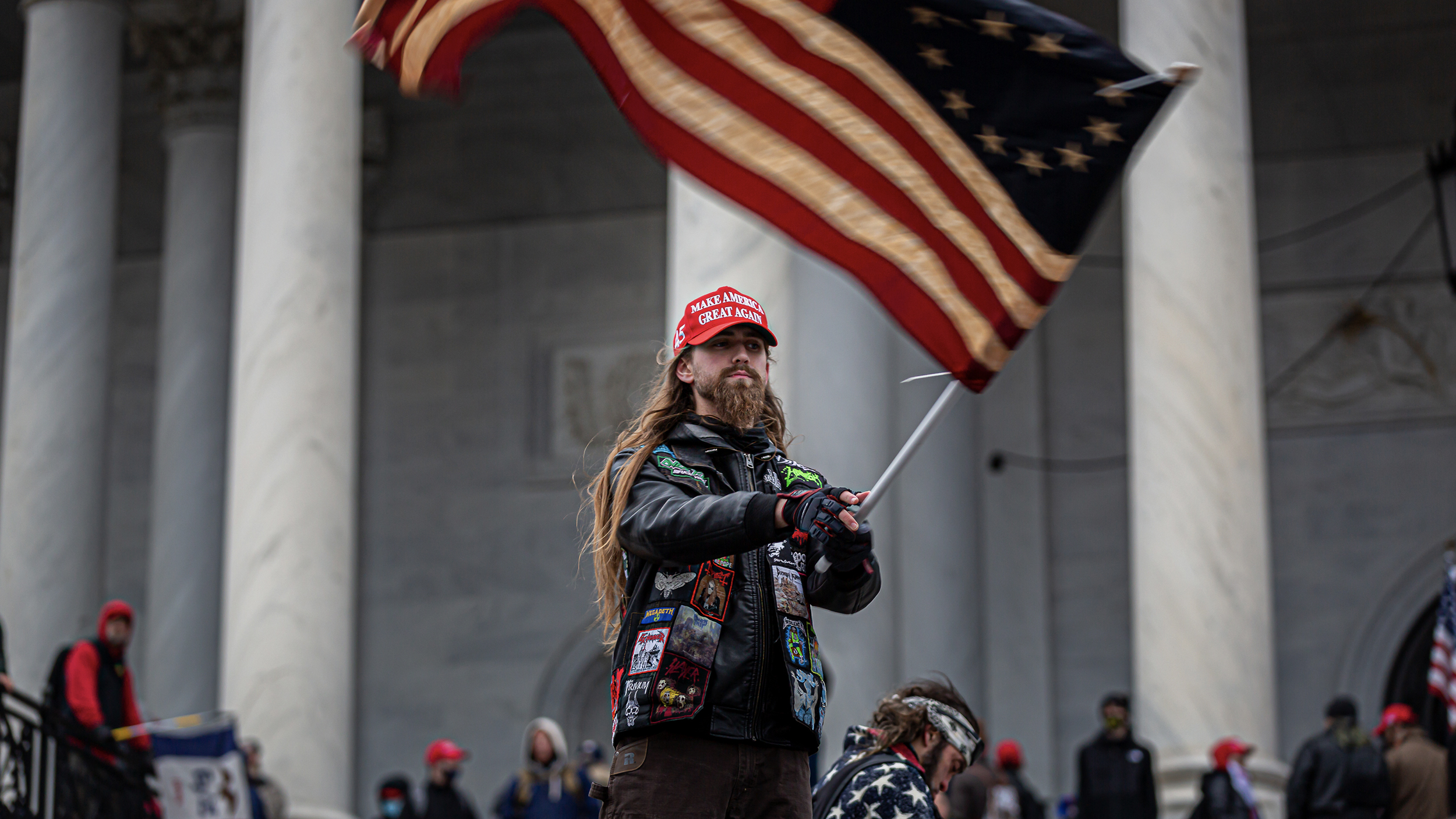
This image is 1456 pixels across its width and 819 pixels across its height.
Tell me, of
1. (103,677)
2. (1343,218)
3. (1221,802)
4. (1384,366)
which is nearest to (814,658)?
(1221,802)

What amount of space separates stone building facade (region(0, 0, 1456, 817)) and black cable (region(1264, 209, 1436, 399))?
2.0 inches

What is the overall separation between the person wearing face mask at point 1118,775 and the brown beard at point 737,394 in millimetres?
10572

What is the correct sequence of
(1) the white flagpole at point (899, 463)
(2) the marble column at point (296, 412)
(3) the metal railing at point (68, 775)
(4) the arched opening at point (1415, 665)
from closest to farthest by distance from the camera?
(1) the white flagpole at point (899, 463)
(3) the metal railing at point (68, 775)
(2) the marble column at point (296, 412)
(4) the arched opening at point (1415, 665)

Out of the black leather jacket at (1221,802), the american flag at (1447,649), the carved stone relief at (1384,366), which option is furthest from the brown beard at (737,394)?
the carved stone relief at (1384,366)

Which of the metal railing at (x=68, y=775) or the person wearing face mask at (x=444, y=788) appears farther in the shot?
the person wearing face mask at (x=444, y=788)

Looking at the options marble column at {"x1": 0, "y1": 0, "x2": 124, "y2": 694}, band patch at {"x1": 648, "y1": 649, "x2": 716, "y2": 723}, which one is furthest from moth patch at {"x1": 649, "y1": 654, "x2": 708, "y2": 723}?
marble column at {"x1": 0, "y1": 0, "x2": 124, "y2": 694}

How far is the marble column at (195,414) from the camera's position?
20.9 metres

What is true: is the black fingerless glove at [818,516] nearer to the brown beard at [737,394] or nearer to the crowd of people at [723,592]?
the crowd of people at [723,592]

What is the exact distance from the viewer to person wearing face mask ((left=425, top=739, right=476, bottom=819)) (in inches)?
605

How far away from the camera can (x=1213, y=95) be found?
1444cm

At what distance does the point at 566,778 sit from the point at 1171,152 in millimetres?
6256

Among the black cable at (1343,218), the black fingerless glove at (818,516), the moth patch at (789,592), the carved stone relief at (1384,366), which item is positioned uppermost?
the black cable at (1343,218)

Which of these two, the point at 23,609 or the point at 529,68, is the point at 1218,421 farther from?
the point at 529,68

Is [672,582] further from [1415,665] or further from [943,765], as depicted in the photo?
[1415,665]
